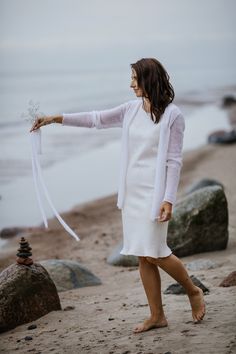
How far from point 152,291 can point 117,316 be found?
31.3 inches

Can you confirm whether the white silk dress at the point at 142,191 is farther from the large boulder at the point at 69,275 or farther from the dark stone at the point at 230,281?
the large boulder at the point at 69,275

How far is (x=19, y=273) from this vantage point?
234 inches

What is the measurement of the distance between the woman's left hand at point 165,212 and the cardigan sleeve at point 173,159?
0.11ft

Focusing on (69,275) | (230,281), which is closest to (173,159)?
(230,281)

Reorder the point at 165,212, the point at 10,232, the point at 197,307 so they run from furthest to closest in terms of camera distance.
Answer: the point at 10,232 → the point at 197,307 → the point at 165,212

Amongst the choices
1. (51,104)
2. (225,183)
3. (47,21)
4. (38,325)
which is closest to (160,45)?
(47,21)

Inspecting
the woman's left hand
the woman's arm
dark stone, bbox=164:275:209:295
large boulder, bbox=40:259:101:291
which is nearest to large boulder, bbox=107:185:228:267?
large boulder, bbox=40:259:101:291

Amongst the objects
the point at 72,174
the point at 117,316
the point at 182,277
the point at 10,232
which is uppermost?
the point at 72,174

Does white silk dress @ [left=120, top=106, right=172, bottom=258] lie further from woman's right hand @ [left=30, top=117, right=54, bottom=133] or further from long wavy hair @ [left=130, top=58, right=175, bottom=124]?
woman's right hand @ [left=30, top=117, right=54, bottom=133]

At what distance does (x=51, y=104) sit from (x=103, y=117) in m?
31.1

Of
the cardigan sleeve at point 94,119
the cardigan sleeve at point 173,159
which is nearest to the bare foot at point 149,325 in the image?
the cardigan sleeve at point 173,159

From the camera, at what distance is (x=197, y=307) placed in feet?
16.8

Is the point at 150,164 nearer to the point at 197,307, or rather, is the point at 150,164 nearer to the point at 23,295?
the point at 197,307

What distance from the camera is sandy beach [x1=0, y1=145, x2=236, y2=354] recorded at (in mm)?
4770
